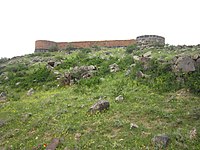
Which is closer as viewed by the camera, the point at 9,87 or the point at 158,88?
the point at 158,88

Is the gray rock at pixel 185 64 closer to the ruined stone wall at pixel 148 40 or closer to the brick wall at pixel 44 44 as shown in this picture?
the ruined stone wall at pixel 148 40

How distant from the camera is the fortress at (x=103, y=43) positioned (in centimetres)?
2117

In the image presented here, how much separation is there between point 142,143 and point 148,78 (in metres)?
5.10

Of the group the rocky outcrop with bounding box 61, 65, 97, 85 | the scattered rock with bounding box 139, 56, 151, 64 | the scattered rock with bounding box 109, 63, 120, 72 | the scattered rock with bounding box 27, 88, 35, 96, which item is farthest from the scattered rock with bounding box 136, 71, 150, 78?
the scattered rock with bounding box 27, 88, 35, 96

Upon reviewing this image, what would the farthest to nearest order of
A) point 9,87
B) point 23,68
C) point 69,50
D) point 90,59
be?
point 69,50
point 23,68
point 90,59
point 9,87

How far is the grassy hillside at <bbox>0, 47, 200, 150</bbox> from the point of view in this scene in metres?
6.83

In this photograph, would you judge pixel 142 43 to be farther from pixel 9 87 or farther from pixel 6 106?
pixel 6 106

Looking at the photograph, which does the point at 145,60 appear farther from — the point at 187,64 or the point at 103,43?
the point at 103,43

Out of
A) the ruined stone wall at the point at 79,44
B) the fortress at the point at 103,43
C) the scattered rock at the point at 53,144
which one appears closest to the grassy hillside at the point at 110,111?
the scattered rock at the point at 53,144

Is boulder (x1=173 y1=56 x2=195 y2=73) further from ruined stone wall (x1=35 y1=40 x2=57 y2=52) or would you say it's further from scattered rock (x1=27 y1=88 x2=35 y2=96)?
ruined stone wall (x1=35 y1=40 x2=57 y2=52)

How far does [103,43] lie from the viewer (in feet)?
82.0

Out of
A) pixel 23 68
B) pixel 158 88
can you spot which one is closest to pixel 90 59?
pixel 23 68

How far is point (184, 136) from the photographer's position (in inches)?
257

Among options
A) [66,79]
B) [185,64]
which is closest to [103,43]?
[66,79]
